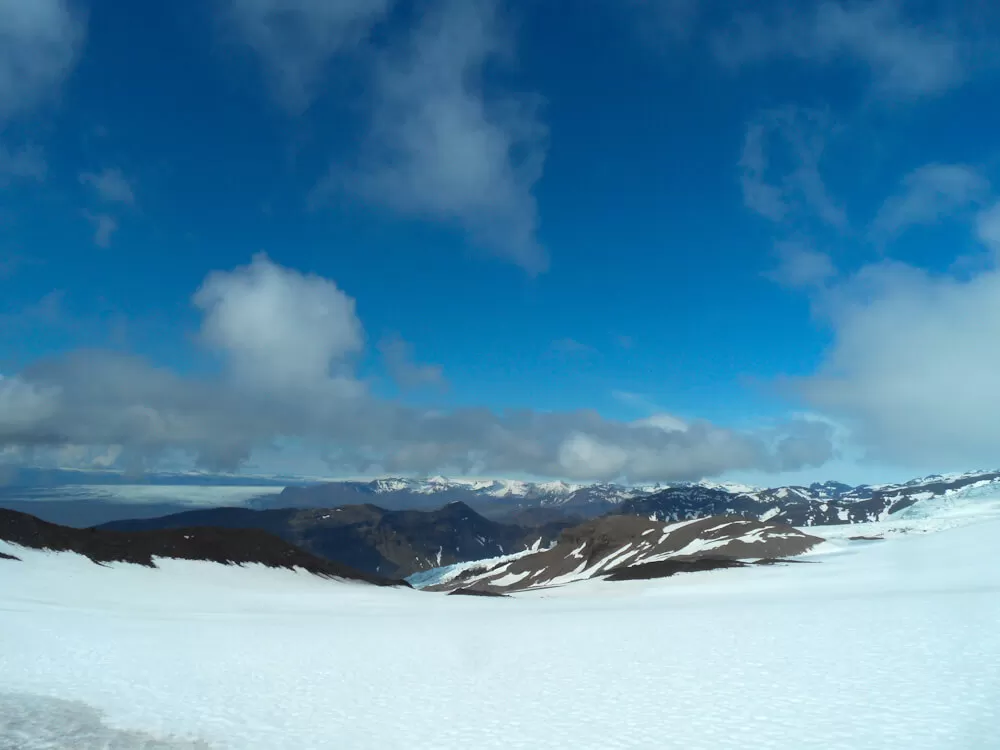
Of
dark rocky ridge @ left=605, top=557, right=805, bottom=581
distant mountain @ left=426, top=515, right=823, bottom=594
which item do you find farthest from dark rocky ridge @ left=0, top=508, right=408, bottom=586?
dark rocky ridge @ left=605, top=557, right=805, bottom=581

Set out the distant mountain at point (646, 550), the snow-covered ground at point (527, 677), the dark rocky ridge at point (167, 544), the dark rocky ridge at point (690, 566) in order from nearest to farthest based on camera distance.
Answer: the snow-covered ground at point (527, 677) < the dark rocky ridge at point (167, 544) < the dark rocky ridge at point (690, 566) < the distant mountain at point (646, 550)

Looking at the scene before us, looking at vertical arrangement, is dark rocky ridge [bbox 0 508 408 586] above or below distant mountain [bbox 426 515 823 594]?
above

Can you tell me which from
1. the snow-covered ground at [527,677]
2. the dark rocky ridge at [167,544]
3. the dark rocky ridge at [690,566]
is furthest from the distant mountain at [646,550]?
the snow-covered ground at [527,677]

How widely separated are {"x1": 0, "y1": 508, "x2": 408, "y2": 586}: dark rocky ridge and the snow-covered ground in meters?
32.8

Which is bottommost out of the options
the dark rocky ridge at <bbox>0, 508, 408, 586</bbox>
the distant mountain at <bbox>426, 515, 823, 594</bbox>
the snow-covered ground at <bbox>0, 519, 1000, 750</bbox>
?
the distant mountain at <bbox>426, 515, 823, 594</bbox>

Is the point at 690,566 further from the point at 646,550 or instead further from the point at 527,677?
the point at 646,550

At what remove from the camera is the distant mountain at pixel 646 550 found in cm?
8731

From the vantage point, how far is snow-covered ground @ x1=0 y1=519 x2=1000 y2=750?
1364 centimetres

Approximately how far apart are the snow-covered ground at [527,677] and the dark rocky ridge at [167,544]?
108 feet

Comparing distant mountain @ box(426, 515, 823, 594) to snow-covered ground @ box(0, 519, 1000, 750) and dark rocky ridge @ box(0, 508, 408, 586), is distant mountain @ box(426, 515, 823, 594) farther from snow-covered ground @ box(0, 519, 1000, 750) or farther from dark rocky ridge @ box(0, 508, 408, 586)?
snow-covered ground @ box(0, 519, 1000, 750)

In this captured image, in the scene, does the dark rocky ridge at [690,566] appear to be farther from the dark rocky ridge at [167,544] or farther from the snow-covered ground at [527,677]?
the dark rocky ridge at [167,544]

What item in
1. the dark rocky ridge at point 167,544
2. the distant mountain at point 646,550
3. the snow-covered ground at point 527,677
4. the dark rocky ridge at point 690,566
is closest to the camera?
the snow-covered ground at point 527,677

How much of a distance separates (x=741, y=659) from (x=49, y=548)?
69077mm

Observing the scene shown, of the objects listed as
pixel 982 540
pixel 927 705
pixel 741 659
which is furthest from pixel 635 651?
pixel 982 540
